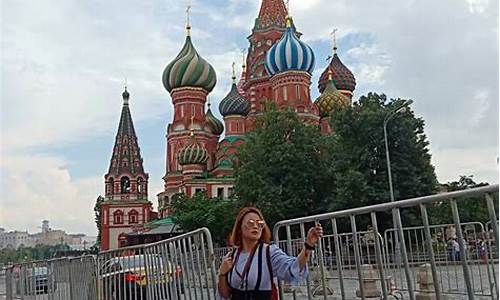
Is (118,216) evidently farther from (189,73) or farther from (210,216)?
(210,216)

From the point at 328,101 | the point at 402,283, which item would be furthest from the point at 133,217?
the point at 402,283

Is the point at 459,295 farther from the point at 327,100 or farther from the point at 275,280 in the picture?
the point at 327,100

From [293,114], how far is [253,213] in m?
26.1

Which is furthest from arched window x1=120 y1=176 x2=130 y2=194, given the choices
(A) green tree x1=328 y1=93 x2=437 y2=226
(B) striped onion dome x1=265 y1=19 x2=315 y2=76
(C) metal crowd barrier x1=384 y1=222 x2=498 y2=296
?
(C) metal crowd barrier x1=384 y1=222 x2=498 y2=296

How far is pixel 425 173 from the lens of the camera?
26.8 metres

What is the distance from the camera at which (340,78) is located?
52.4 metres

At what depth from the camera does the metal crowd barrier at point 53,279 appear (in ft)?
25.2

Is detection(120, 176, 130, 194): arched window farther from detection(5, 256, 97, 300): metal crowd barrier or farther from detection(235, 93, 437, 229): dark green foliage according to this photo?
detection(5, 256, 97, 300): metal crowd barrier

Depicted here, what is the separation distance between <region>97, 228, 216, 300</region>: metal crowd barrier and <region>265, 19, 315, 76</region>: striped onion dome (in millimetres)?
35385

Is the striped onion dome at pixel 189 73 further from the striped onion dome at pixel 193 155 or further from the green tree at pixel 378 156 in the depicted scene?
the green tree at pixel 378 156

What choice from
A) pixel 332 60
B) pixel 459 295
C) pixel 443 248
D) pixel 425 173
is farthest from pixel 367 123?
pixel 332 60

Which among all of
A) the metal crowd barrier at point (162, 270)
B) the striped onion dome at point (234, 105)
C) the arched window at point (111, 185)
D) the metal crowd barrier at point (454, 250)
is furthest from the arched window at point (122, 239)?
the metal crowd barrier at point (454, 250)

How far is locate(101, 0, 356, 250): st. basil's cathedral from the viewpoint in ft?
138

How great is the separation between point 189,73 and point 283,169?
22710mm
